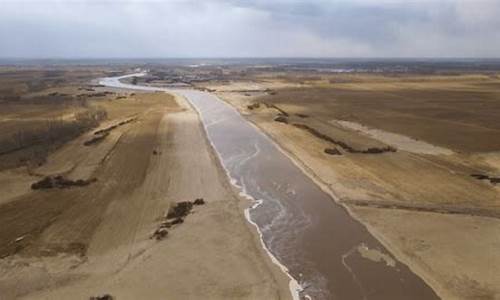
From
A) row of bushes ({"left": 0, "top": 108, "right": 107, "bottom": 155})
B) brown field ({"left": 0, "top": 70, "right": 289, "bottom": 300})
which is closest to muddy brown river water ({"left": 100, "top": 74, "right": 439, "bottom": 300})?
brown field ({"left": 0, "top": 70, "right": 289, "bottom": 300})

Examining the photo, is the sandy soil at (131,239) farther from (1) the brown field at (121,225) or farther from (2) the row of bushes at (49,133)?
(2) the row of bushes at (49,133)

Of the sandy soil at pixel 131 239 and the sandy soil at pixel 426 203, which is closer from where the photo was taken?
the sandy soil at pixel 131 239

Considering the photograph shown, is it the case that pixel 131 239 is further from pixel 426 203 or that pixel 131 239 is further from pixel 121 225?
pixel 426 203

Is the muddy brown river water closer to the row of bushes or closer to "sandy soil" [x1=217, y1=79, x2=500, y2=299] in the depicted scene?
"sandy soil" [x1=217, y1=79, x2=500, y2=299]

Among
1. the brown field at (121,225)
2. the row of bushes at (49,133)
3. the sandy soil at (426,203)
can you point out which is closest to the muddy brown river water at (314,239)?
the sandy soil at (426,203)

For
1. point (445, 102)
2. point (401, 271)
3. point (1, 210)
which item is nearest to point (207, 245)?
point (401, 271)

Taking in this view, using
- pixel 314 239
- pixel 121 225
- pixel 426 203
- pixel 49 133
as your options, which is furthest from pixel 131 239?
pixel 49 133
